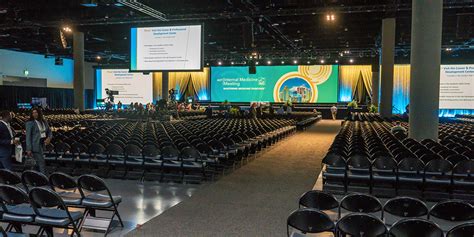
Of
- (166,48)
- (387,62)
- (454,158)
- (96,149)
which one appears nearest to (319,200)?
(454,158)

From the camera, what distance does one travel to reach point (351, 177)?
778 centimetres

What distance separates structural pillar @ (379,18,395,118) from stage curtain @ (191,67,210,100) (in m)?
20.8

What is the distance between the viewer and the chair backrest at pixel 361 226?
3.92 metres

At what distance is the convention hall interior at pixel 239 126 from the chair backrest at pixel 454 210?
2cm

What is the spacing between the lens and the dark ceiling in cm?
1769

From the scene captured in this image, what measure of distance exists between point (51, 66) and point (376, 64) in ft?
91.8

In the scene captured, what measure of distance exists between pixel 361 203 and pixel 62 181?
13.0 feet

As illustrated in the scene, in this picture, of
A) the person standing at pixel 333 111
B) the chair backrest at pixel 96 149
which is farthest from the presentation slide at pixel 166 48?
the person standing at pixel 333 111

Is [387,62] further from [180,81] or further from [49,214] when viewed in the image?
[180,81]

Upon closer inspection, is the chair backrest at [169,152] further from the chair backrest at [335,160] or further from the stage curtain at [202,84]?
the stage curtain at [202,84]

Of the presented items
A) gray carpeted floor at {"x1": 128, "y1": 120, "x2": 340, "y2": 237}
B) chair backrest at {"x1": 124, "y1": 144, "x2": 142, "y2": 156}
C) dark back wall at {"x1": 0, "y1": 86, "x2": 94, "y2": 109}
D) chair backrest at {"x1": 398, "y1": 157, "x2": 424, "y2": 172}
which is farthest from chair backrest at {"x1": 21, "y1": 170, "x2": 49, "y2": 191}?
dark back wall at {"x1": 0, "y1": 86, "x2": 94, "y2": 109}

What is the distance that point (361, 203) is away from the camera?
4.89 meters

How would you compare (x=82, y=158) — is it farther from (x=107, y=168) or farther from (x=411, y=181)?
(x=411, y=181)

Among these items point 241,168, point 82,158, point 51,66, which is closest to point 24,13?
point 82,158
